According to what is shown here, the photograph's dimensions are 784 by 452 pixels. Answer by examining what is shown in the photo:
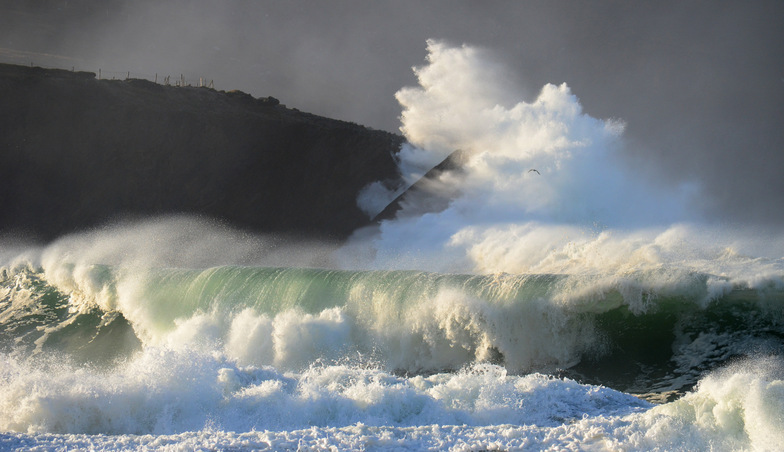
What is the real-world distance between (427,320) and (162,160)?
22050 millimetres

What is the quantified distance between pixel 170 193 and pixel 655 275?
23.3m

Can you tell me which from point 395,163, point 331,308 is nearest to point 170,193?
point 395,163

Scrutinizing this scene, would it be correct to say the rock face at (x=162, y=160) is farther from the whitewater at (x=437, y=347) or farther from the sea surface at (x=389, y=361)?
the sea surface at (x=389, y=361)

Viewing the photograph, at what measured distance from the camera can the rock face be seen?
2777 centimetres

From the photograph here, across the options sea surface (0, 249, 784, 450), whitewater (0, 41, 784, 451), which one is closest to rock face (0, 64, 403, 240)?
whitewater (0, 41, 784, 451)

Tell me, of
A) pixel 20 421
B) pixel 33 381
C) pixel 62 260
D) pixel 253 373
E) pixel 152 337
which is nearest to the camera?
pixel 20 421

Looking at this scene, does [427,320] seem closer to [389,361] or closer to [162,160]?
[389,361]

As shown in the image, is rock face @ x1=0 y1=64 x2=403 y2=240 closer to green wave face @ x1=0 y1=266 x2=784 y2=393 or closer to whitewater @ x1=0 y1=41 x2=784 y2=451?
whitewater @ x1=0 y1=41 x2=784 y2=451

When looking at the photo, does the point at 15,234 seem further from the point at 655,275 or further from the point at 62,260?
the point at 655,275

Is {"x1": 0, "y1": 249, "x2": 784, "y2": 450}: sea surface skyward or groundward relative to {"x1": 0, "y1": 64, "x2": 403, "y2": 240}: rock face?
groundward

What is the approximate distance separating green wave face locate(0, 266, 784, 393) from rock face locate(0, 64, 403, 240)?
13543 mm

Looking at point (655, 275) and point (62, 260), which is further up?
point (62, 260)

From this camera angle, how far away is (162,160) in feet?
96.8

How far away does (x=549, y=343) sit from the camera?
369 inches
